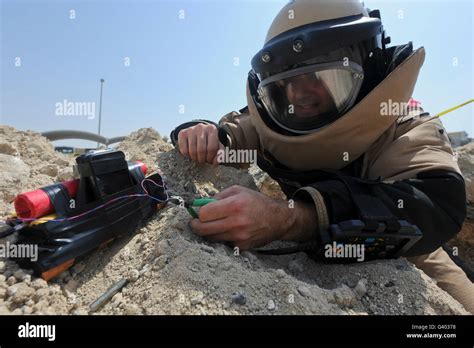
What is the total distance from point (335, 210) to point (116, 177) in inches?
39.2

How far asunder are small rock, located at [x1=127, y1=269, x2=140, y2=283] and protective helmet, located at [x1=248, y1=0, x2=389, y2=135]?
3.93 feet

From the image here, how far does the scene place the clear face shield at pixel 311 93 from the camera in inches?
64.8

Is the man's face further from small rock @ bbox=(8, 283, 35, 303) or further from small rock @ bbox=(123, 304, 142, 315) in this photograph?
small rock @ bbox=(8, 283, 35, 303)

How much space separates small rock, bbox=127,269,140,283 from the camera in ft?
3.52

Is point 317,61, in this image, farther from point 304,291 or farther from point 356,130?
point 304,291

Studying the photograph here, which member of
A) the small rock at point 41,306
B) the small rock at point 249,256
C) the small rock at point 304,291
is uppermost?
the small rock at point 304,291

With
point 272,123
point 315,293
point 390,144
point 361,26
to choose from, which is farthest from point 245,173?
point 315,293

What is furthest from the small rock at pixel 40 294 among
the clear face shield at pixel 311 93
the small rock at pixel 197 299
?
the clear face shield at pixel 311 93

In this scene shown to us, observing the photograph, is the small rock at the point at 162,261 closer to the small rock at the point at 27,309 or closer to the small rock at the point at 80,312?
the small rock at the point at 80,312

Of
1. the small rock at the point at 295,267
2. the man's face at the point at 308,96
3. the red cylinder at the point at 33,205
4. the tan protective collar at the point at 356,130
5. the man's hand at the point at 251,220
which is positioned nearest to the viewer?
the red cylinder at the point at 33,205

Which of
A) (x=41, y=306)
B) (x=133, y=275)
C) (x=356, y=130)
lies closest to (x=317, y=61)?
(x=356, y=130)

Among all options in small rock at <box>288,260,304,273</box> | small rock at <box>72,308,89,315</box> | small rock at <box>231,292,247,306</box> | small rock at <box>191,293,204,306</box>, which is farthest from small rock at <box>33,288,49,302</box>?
small rock at <box>288,260,304,273</box>

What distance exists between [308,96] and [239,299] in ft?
4.27
